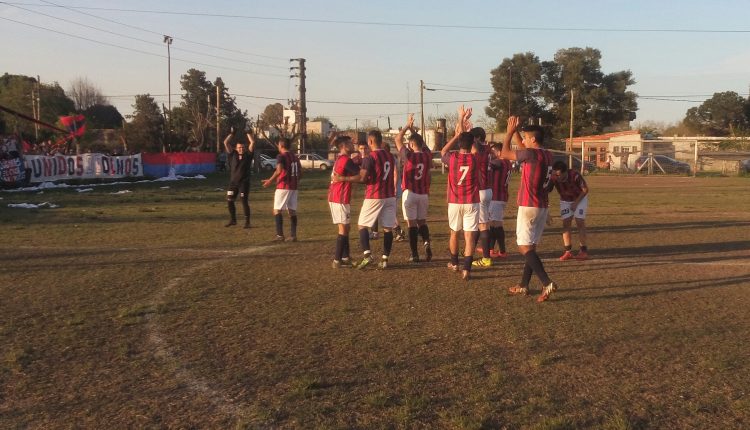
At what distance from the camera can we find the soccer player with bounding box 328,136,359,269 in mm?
9414

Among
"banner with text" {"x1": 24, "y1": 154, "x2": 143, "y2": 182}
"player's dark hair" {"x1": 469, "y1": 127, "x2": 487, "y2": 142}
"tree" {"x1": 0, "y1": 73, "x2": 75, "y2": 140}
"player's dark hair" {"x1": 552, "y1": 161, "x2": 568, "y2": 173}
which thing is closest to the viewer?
"player's dark hair" {"x1": 469, "y1": 127, "x2": 487, "y2": 142}

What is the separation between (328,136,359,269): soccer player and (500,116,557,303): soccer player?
2605 mm

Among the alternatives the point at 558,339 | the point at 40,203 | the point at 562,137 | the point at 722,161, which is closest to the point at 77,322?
the point at 558,339

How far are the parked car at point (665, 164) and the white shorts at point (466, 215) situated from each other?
4273 cm

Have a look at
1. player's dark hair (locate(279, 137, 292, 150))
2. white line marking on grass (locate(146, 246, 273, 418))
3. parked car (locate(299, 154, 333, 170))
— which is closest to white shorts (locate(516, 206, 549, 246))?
white line marking on grass (locate(146, 246, 273, 418))

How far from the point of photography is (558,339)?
Answer: 5.98 metres

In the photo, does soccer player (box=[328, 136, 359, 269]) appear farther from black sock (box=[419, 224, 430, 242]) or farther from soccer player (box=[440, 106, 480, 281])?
soccer player (box=[440, 106, 480, 281])

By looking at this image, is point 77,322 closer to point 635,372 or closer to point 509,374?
point 509,374

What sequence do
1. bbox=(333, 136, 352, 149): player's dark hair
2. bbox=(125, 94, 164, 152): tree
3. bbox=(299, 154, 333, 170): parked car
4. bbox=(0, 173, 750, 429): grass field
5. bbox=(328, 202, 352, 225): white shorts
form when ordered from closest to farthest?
1. bbox=(0, 173, 750, 429): grass field
2. bbox=(333, 136, 352, 149): player's dark hair
3. bbox=(328, 202, 352, 225): white shorts
4. bbox=(125, 94, 164, 152): tree
5. bbox=(299, 154, 333, 170): parked car

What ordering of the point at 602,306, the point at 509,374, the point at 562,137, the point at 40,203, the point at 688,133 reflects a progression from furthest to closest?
1. the point at 688,133
2. the point at 562,137
3. the point at 40,203
4. the point at 602,306
5. the point at 509,374

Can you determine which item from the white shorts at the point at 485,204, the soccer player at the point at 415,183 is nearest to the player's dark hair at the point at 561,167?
the white shorts at the point at 485,204

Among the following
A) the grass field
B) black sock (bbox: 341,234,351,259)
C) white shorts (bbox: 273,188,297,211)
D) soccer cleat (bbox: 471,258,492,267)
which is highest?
white shorts (bbox: 273,188,297,211)

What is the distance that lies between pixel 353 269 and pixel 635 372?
506 centimetres

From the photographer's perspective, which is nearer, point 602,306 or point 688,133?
point 602,306
